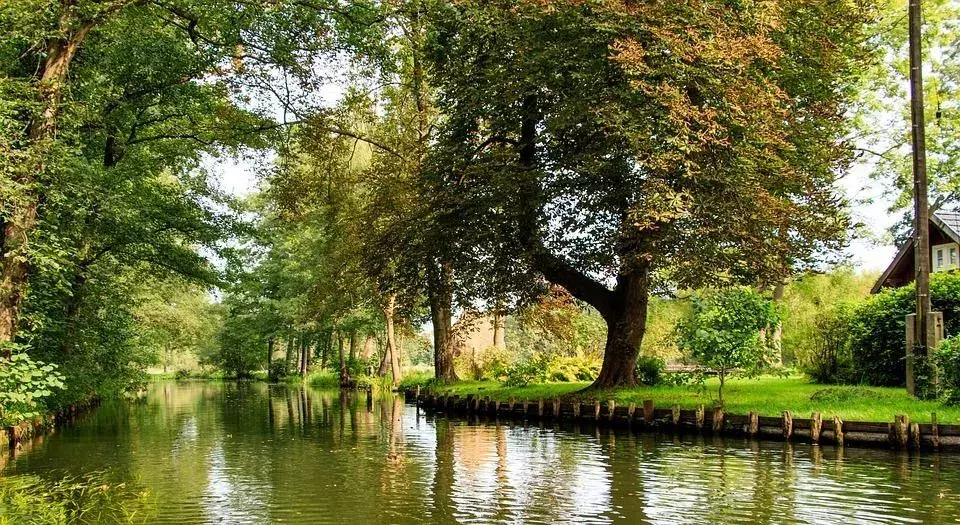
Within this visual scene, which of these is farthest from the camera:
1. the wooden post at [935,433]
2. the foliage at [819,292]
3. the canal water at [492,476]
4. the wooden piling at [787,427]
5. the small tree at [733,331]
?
the foliage at [819,292]

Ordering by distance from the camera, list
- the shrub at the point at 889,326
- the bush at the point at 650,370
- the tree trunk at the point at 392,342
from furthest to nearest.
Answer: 1. the tree trunk at the point at 392,342
2. the bush at the point at 650,370
3. the shrub at the point at 889,326

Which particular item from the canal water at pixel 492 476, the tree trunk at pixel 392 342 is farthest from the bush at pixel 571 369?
the canal water at pixel 492 476

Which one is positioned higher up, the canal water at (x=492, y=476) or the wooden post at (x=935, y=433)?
the wooden post at (x=935, y=433)

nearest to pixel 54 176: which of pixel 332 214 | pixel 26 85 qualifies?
pixel 26 85

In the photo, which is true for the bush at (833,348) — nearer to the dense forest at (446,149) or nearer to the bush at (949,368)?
the dense forest at (446,149)

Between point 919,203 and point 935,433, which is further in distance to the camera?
point 919,203

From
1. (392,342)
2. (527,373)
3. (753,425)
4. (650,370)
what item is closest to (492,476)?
(753,425)

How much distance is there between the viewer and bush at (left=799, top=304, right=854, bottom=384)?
24781mm

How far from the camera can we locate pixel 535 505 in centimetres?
1112

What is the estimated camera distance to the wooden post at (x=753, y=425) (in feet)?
58.7

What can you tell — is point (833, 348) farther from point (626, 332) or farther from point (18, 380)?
point (18, 380)

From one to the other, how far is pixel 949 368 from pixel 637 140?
8.24 metres

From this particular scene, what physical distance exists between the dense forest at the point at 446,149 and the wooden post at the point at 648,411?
131 inches

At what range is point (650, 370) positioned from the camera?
25703 millimetres
